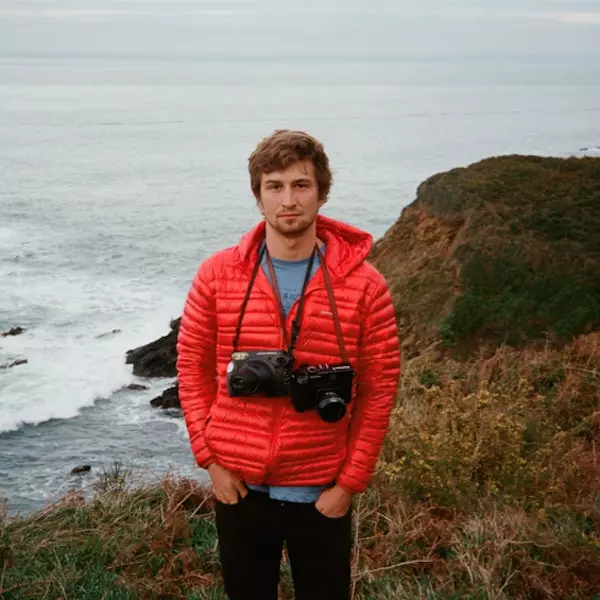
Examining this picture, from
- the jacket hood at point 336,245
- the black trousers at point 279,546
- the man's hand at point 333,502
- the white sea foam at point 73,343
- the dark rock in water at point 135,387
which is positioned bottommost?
the dark rock in water at point 135,387

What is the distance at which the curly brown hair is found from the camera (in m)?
2.76

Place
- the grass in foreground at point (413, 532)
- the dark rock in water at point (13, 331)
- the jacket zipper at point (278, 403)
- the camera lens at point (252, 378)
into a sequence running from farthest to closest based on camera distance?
1. the dark rock in water at point (13, 331)
2. the grass in foreground at point (413, 532)
3. the jacket zipper at point (278, 403)
4. the camera lens at point (252, 378)

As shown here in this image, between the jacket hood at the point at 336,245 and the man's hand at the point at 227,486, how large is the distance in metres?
0.78

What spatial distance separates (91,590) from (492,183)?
619 inches

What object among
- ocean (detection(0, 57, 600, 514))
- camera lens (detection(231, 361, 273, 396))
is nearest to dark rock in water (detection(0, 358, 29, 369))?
ocean (detection(0, 57, 600, 514))

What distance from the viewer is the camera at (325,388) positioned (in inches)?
108

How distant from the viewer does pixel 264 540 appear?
299 centimetres

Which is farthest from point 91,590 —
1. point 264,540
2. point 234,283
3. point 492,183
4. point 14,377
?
point 14,377

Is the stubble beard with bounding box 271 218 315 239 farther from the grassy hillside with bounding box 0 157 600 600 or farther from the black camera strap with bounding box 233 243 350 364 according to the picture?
the grassy hillside with bounding box 0 157 600 600

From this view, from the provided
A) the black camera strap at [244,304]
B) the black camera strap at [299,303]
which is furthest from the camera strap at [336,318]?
the black camera strap at [244,304]

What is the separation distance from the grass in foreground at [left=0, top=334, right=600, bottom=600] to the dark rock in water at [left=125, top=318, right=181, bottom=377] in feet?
57.0

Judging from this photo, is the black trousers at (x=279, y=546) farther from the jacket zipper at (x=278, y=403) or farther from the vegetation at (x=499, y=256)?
the vegetation at (x=499, y=256)

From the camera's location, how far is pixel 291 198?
2773 mm

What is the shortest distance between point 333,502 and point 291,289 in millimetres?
784
